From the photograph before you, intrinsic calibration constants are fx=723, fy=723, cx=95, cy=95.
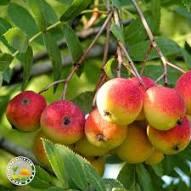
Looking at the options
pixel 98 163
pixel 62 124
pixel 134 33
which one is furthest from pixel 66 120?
pixel 134 33

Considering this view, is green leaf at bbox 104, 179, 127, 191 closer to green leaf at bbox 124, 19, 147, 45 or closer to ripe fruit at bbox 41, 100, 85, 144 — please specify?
ripe fruit at bbox 41, 100, 85, 144

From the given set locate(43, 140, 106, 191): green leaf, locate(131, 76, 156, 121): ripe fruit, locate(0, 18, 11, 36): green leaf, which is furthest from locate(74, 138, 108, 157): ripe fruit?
locate(0, 18, 11, 36): green leaf

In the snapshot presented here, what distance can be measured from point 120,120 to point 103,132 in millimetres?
56

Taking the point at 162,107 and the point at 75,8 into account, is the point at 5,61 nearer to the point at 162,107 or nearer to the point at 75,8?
the point at 75,8

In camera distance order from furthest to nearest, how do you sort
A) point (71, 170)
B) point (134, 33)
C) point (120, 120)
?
point (134, 33)
point (120, 120)
point (71, 170)

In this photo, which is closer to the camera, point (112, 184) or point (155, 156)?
point (112, 184)

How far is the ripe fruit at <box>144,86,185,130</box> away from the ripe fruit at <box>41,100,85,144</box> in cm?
14

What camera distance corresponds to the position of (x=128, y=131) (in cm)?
132

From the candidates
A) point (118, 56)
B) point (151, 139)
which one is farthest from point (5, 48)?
point (151, 139)

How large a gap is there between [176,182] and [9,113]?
1.73 feet

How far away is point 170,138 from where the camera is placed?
1.29 meters

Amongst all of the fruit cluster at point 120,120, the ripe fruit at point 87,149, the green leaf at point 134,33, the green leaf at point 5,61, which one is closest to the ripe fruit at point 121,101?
the fruit cluster at point 120,120

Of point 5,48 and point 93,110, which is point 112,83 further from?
point 5,48

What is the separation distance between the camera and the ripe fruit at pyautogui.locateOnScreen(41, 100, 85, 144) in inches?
51.4
